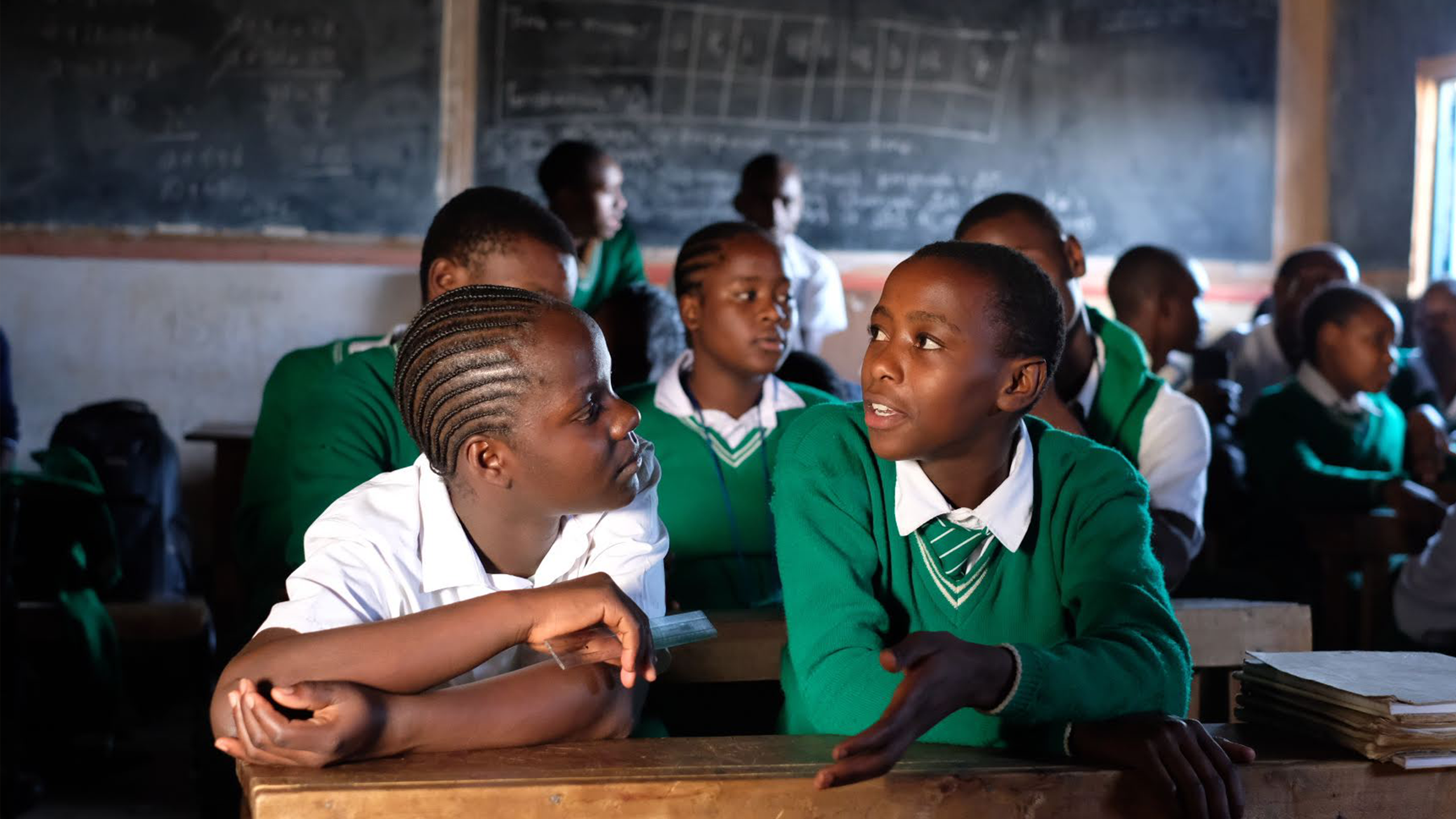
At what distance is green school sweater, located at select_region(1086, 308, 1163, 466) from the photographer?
2447mm

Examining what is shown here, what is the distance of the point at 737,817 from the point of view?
Answer: 1.23 meters

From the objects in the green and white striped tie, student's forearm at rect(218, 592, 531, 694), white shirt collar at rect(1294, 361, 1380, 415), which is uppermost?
the green and white striped tie

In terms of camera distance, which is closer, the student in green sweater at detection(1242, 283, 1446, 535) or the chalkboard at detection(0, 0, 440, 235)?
the student in green sweater at detection(1242, 283, 1446, 535)

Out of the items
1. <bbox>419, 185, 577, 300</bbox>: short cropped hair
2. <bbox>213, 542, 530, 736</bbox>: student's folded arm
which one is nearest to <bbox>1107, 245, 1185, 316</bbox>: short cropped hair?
<bbox>419, 185, 577, 300</bbox>: short cropped hair

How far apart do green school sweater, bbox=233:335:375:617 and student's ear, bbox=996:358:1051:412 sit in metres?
1.19

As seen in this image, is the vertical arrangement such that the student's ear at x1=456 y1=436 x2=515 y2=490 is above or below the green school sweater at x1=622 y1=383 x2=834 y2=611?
above

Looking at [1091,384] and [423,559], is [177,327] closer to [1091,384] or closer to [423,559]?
[1091,384]

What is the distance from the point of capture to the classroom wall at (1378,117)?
6.21 m

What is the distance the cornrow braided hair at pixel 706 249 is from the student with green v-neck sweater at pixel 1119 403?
1.39 feet

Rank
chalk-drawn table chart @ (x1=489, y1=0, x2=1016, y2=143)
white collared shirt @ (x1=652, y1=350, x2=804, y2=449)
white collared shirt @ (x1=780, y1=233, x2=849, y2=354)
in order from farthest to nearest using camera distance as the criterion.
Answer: chalk-drawn table chart @ (x1=489, y1=0, x2=1016, y2=143) < white collared shirt @ (x1=780, y1=233, x2=849, y2=354) < white collared shirt @ (x1=652, y1=350, x2=804, y2=449)

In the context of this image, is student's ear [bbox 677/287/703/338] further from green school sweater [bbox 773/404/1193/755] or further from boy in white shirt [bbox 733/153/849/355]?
boy in white shirt [bbox 733/153/849/355]

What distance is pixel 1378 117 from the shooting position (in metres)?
6.42

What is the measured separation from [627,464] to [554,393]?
0.11 m

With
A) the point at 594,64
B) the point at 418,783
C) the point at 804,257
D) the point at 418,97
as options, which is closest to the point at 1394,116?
the point at 804,257
